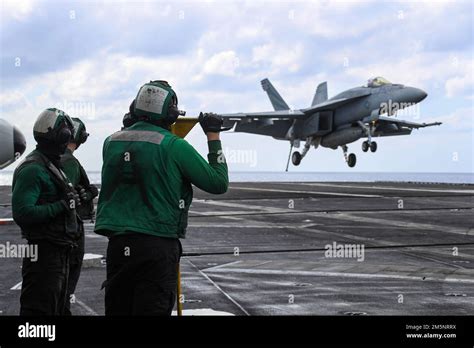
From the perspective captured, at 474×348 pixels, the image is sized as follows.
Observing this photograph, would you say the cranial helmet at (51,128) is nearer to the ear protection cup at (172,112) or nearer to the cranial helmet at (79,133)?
the ear protection cup at (172,112)

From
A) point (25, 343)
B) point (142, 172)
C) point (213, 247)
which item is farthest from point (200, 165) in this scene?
point (213, 247)

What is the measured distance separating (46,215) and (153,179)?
1.15 metres

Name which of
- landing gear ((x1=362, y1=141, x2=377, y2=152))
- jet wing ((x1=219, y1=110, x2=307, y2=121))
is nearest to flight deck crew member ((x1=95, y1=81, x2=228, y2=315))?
landing gear ((x1=362, y1=141, x2=377, y2=152))

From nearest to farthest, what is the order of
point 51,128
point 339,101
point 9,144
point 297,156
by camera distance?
1. point 51,128
2. point 9,144
3. point 339,101
4. point 297,156

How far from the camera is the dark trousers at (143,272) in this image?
403 cm

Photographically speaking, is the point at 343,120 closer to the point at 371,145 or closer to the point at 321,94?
the point at 371,145

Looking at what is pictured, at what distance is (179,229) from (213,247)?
9.13m

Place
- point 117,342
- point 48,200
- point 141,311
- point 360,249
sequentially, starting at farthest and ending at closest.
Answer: point 360,249 → point 48,200 → point 117,342 → point 141,311

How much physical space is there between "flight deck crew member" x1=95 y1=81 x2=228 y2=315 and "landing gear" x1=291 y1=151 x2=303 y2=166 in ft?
147

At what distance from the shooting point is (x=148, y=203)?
412cm

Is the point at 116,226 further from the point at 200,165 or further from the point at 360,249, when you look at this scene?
the point at 360,249

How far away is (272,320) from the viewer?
226 inches

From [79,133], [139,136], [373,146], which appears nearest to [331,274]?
[79,133]

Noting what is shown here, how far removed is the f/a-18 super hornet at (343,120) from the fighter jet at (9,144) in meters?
28.3
